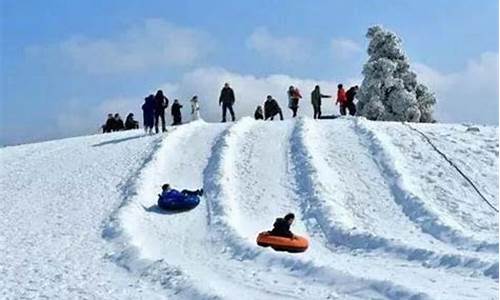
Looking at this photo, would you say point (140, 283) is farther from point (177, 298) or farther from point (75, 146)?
point (75, 146)

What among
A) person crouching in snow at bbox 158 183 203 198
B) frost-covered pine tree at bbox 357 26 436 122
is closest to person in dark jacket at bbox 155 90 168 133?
person crouching in snow at bbox 158 183 203 198

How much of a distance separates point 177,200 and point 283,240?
491 cm

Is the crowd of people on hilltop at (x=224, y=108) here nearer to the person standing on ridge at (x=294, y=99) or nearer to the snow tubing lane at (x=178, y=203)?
the person standing on ridge at (x=294, y=99)

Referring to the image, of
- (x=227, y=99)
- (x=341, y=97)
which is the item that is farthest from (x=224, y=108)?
(x=341, y=97)

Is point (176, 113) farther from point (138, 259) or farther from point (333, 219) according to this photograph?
point (138, 259)

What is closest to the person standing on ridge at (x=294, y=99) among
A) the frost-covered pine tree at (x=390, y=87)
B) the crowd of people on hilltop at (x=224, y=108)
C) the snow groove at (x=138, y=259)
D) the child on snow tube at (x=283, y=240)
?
the crowd of people on hilltop at (x=224, y=108)

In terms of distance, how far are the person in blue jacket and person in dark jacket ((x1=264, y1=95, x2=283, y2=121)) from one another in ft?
22.4

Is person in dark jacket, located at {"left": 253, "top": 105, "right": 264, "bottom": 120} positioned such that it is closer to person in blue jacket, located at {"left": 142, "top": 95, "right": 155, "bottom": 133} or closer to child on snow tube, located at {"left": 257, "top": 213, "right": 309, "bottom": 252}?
person in blue jacket, located at {"left": 142, "top": 95, "right": 155, "bottom": 133}

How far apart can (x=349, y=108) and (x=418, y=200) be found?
19168 mm

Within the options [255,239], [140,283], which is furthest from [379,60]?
[140,283]

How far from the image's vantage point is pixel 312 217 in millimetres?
20328

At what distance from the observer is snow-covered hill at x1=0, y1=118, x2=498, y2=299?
13844 millimetres

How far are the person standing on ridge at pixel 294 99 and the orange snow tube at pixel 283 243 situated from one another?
774 inches

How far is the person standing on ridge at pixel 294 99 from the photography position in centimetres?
3681
